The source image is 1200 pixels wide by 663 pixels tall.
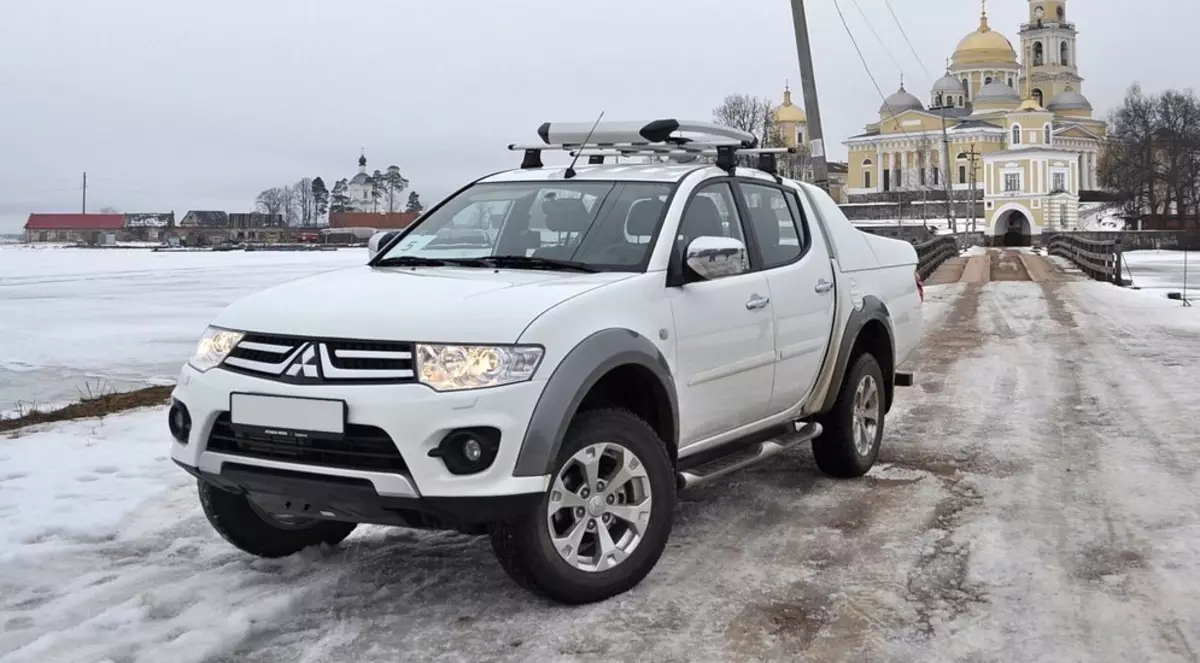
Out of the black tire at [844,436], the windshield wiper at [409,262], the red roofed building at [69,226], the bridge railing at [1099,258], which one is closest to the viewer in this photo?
the windshield wiper at [409,262]

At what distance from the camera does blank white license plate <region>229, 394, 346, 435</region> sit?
13.4ft

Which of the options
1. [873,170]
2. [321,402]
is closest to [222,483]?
[321,402]

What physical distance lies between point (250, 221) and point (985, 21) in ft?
296

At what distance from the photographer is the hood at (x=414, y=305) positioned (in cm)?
415

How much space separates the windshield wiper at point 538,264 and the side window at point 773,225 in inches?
48.6

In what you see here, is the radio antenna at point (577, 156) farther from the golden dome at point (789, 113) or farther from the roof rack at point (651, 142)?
the golden dome at point (789, 113)

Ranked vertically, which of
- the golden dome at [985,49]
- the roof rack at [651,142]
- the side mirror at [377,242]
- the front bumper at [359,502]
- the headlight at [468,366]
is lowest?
the front bumper at [359,502]

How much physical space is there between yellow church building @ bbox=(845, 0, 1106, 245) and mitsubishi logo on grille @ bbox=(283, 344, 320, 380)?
102m

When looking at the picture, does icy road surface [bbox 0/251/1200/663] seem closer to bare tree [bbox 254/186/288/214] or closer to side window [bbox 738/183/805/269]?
side window [bbox 738/183/805/269]

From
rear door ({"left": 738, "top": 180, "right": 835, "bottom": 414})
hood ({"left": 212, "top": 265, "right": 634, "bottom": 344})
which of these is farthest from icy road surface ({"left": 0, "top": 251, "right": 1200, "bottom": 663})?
hood ({"left": 212, "top": 265, "right": 634, "bottom": 344})

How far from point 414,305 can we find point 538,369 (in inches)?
21.7

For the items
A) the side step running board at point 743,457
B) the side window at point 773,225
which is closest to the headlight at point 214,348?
the side step running board at point 743,457

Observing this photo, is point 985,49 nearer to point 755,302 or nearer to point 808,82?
point 808,82

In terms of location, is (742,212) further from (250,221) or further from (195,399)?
(250,221)
